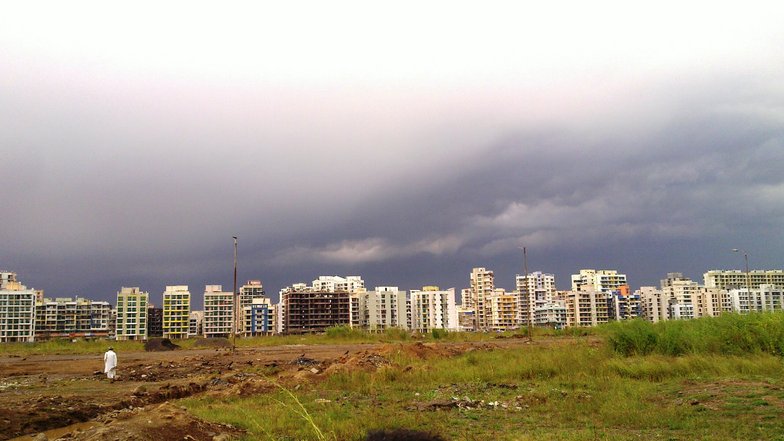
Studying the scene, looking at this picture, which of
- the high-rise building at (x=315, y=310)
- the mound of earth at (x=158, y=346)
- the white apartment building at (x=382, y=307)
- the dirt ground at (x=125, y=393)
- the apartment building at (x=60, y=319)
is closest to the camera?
the dirt ground at (x=125, y=393)

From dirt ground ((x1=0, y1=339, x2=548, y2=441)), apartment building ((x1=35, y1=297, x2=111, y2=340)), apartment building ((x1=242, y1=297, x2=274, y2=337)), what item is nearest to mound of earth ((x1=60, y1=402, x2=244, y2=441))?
dirt ground ((x1=0, y1=339, x2=548, y2=441))

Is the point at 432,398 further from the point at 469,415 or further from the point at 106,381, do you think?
the point at 106,381

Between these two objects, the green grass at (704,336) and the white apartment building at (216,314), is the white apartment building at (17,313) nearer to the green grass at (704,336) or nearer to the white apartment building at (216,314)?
the white apartment building at (216,314)

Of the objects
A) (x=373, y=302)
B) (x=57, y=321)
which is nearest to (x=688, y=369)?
(x=373, y=302)

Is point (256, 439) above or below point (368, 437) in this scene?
below

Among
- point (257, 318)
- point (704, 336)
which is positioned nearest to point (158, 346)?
point (704, 336)

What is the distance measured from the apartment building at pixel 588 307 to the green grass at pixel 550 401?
169 metres

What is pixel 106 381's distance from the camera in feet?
89.3

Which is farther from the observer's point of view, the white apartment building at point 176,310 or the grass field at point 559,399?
the white apartment building at point 176,310

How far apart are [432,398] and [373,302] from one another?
167m

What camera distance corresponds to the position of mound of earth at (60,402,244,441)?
1096 centimetres

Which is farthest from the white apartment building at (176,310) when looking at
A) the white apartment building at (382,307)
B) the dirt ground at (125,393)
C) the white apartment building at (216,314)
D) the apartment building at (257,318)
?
the dirt ground at (125,393)

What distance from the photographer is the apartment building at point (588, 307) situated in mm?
182875

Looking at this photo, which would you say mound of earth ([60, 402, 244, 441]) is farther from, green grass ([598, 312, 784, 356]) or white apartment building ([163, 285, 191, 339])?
white apartment building ([163, 285, 191, 339])
